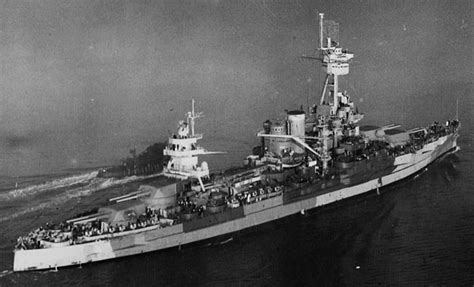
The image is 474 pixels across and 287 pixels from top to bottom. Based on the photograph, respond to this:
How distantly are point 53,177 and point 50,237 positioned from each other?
9.98m

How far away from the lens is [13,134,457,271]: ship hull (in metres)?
28.2

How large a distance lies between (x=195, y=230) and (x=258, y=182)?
20.8ft

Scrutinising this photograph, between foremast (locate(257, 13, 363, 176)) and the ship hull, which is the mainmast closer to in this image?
foremast (locate(257, 13, 363, 176))

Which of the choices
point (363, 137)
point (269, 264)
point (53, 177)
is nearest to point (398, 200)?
point (363, 137)

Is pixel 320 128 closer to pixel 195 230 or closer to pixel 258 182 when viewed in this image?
pixel 258 182

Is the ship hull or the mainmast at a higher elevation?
the mainmast

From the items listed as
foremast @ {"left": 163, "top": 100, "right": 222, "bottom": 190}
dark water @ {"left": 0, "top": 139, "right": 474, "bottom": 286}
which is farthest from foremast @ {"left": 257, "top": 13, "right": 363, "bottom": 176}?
foremast @ {"left": 163, "top": 100, "right": 222, "bottom": 190}

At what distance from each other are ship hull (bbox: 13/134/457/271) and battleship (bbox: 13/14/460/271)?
0.04m

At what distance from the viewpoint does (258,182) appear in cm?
3638

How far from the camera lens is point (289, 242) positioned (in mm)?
31156

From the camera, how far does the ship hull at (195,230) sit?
28250 millimetres

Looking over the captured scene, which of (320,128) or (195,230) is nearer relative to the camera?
(195,230)

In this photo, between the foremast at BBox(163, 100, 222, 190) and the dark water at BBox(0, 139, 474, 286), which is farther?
the foremast at BBox(163, 100, 222, 190)

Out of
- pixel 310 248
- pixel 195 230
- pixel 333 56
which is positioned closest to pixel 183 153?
pixel 195 230
